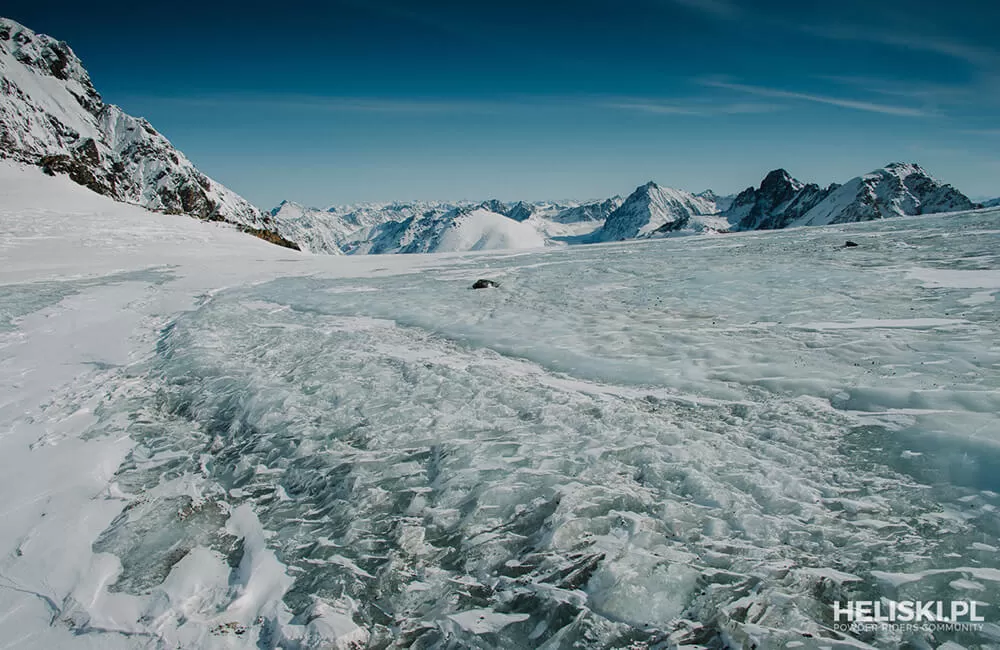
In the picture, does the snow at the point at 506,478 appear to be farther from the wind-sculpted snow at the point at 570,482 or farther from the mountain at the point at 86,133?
the mountain at the point at 86,133

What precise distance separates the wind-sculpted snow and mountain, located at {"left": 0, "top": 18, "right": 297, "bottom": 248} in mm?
85174

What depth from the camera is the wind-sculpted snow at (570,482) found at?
11.9 ft

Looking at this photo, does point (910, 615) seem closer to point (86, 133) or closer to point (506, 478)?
point (506, 478)

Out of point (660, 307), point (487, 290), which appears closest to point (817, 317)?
point (660, 307)

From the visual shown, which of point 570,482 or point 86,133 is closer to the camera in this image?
point 570,482

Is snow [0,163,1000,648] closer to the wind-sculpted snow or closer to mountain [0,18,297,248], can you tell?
the wind-sculpted snow

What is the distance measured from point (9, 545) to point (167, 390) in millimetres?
4095

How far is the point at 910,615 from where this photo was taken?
341 cm

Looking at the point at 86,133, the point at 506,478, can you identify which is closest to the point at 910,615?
the point at 506,478

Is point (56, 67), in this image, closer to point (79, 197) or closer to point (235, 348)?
point (79, 197)

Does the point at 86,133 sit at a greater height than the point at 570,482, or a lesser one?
greater

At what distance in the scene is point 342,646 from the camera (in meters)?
3.40

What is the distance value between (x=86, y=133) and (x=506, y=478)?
139200 mm

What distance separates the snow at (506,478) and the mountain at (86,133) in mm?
83893
